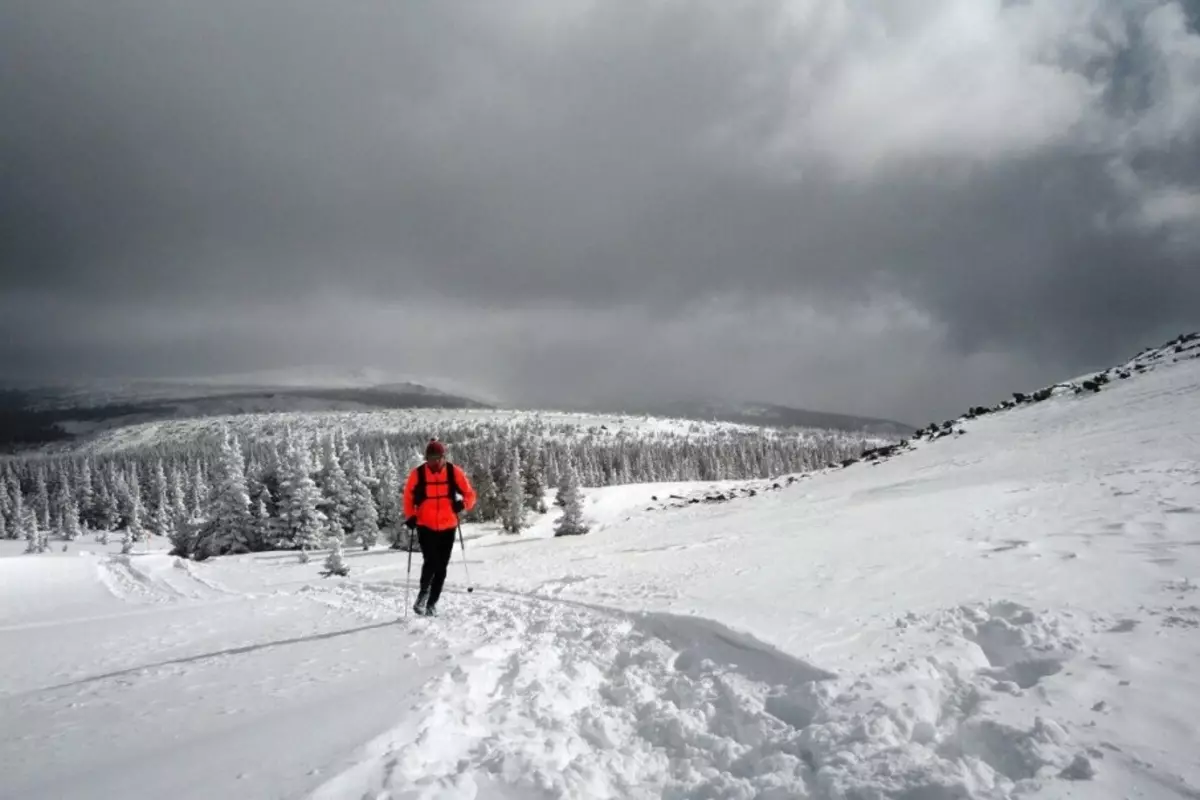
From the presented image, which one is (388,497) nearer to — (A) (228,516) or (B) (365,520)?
(B) (365,520)

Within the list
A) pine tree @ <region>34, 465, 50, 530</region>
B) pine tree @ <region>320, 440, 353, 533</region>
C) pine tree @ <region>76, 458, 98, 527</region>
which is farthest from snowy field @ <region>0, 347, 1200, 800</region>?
pine tree @ <region>76, 458, 98, 527</region>

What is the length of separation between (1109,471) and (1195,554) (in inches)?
277

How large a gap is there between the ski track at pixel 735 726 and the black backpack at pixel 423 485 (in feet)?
10.6

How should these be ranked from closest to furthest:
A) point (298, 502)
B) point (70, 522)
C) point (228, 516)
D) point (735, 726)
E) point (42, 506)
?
point (735, 726) < point (228, 516) < point (298, 502) < point (70, 522) < point (42, 506)

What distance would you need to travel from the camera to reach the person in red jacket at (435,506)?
9398mm

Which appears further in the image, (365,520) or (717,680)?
(365,520)

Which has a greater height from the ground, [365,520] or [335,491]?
[335,491]

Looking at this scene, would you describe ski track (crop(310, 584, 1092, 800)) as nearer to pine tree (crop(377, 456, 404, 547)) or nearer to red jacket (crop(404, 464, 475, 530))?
red jacket (crop(404, 464, 475, 530))

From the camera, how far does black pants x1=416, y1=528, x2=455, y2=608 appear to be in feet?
30.9

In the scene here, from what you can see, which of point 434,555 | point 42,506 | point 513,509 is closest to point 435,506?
point 434,555

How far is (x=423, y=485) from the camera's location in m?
9.47

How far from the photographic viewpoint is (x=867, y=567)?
8.88 meters

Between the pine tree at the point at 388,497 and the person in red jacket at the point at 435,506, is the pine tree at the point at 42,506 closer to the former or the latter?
the pine tree at the point at 388,497

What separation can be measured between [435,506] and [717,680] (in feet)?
17.8
